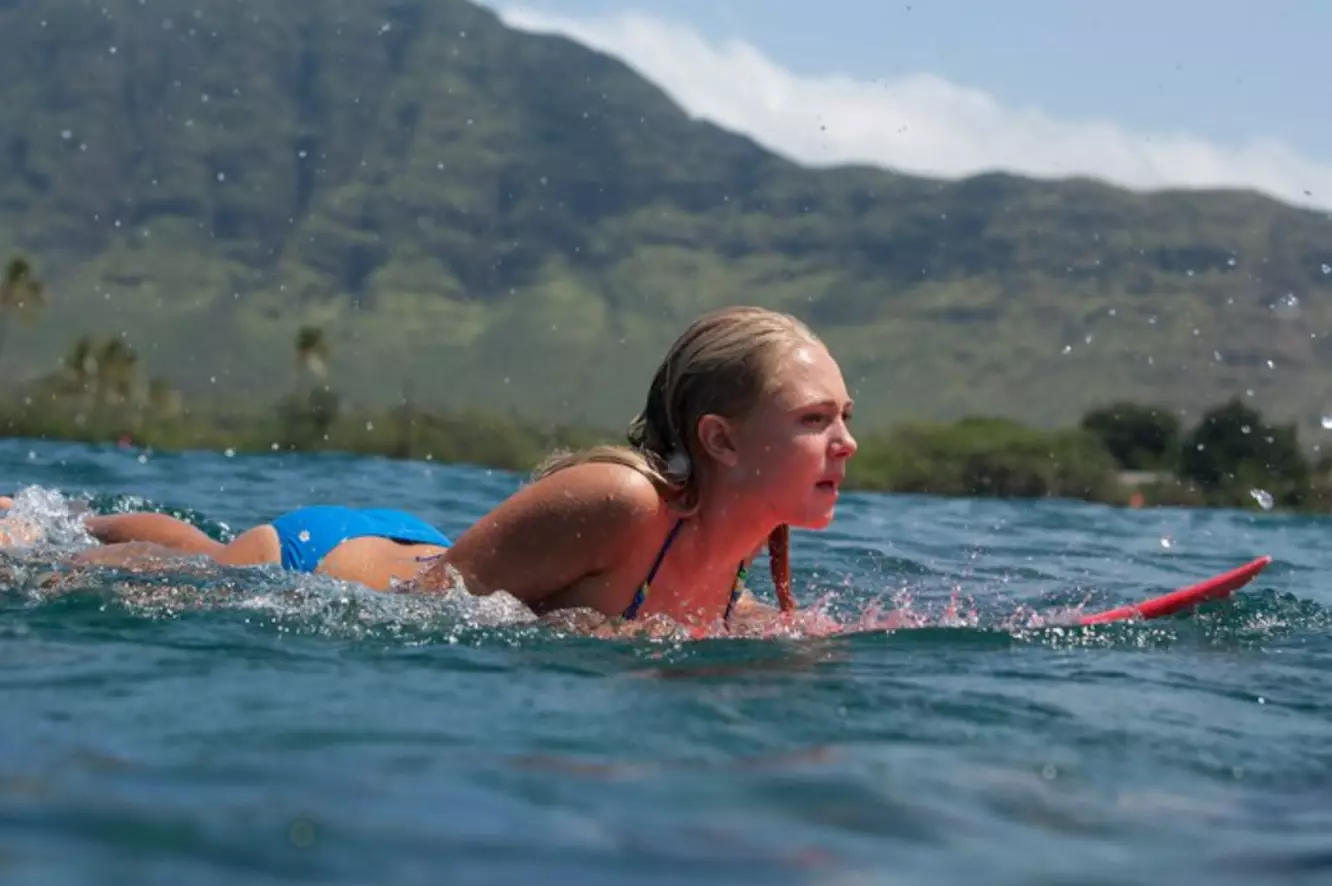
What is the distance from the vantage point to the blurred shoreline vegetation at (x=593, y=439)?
69.4 m

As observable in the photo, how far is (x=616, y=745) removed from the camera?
3.59m

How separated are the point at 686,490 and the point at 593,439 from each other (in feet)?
198

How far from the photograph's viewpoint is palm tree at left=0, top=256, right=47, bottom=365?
241ft

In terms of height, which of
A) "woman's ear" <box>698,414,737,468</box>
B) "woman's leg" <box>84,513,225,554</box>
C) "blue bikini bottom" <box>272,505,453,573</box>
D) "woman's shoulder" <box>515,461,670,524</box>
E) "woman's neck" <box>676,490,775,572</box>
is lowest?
"woman's leg" <box>84,513,225,554</box>

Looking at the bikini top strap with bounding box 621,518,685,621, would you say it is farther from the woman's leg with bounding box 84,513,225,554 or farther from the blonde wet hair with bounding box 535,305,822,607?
the woman's leg with bounding box 84,513,225,554

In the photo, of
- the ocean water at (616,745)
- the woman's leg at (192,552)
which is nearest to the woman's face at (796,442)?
the ocean water at (616,745)

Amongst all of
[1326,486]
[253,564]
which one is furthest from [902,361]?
[253,564]

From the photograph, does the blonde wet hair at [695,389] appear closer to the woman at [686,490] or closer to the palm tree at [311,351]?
the woman at [686,490]

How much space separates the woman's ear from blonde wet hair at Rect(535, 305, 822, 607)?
Result: 0.04 meters

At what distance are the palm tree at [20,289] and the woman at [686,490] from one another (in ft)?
237

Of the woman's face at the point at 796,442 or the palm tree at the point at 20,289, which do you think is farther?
the palm tree at the point at 20,289

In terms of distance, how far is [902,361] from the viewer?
610 feet

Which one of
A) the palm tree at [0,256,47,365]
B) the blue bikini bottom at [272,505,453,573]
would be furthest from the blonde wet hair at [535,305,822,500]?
the palm tree at [0,256,47,365]

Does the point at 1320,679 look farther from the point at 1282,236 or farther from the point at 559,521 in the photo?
the point at 1282,236
